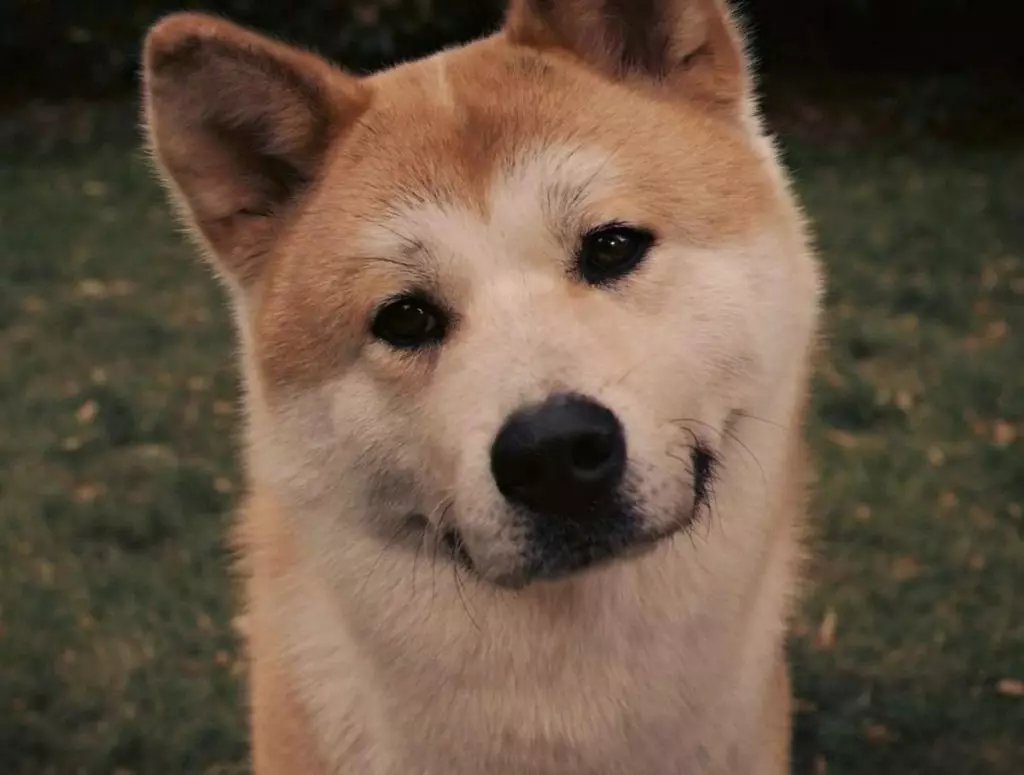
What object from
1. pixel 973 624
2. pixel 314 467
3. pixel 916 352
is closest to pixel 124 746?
pixel 314 467

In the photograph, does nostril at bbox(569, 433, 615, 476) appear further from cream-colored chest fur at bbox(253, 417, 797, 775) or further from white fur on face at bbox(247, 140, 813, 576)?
cream-colored chest fur at bbox(253, 417, 797, 775)

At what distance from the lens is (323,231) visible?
1.81 m

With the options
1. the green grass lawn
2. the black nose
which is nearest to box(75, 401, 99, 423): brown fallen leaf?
the green grass lawn

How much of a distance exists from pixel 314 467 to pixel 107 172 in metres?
5.11

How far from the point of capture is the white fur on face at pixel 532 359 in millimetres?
1565

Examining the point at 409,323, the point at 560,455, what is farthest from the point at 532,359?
the point at 409,323

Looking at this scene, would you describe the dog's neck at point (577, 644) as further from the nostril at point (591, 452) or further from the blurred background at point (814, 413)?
the blurred background at point (814, 413)

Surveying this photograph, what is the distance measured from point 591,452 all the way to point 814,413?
100 inches

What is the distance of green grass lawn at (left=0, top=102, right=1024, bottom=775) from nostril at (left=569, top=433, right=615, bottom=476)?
1.50 m

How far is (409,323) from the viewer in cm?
173

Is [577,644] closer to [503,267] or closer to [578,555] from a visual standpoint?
[578,555]

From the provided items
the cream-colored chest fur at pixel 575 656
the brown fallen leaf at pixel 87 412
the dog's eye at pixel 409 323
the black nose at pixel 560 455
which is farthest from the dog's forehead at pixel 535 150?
the brown fallen leaf at pixel 87 412

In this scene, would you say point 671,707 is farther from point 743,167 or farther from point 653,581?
point 743,167

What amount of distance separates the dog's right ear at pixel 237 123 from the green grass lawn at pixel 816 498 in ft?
4.63
